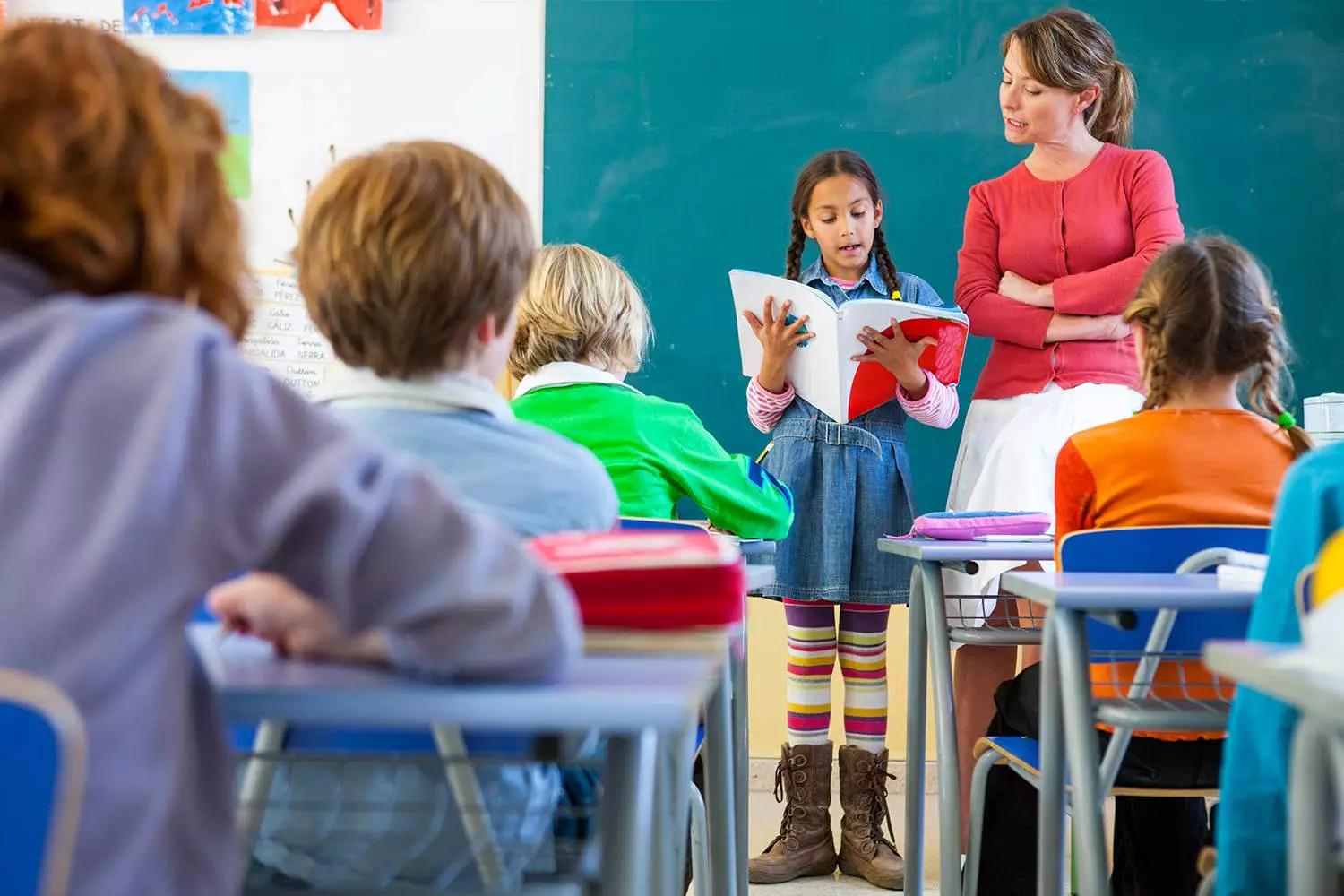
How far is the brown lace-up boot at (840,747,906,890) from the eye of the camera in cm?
286

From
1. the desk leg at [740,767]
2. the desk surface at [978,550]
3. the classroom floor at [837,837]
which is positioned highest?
the desk surface at [978,550]

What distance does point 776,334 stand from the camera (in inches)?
111

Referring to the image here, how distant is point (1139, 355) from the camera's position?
2.06 m

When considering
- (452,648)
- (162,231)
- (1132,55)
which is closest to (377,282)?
(162,231)

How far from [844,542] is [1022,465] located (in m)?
0.41

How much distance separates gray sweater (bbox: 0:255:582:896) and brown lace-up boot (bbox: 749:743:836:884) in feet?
7.40

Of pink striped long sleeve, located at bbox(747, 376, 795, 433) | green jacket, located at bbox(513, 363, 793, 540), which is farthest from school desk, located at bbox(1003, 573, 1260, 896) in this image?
pink striped long sleeve, located at bbox(747, 376, 795, 433)

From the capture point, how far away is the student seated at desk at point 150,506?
2.26 ft

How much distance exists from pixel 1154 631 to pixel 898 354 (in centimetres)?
114

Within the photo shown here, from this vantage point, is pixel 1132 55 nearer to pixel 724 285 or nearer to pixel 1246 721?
pixel 724 285

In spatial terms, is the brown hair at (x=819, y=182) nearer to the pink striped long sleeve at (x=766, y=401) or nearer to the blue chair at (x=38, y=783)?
the pink striped long sleeve at (x=766, y=401)

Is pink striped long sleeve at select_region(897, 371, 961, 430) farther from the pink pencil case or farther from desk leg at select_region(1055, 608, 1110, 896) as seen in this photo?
desk leg at select_region(1055, 608, 1110, 896)

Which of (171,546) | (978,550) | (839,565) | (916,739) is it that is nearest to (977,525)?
(978,550)

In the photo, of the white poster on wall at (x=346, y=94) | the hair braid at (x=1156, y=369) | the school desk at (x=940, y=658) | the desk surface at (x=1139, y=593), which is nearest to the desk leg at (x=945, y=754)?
the school desk at (x=940, y=658)
